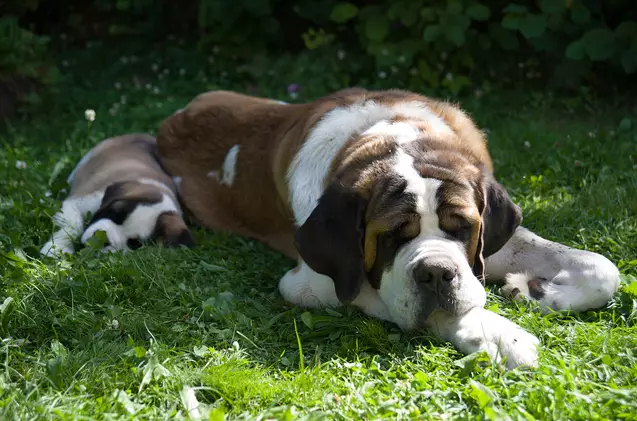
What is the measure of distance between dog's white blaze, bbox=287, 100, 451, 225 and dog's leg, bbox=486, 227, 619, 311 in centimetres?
61

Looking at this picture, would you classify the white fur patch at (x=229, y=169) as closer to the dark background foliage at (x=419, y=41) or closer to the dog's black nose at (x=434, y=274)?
the dog's black nose at (x=434, y=274)

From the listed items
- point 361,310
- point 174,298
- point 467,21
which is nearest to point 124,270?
point 174,298

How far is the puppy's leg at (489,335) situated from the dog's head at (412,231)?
5cm

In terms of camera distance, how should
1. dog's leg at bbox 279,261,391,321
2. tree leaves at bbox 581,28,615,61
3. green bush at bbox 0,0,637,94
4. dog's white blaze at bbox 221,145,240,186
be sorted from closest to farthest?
1. dog's leg at bbox 279,261,391,321
2. dog's white blaze at bbox 221,145,240,186
3. tree leaves at bbox 581,28,615,61
4. green bush at bbox 0,0,637,94

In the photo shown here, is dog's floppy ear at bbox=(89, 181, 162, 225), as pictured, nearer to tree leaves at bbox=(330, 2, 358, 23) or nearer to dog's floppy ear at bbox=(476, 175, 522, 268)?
dog's floppy ear at bbox=(476, 175, 522, 268)

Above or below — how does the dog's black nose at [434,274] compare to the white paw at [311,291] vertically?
above

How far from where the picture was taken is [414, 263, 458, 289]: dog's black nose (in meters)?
2.54

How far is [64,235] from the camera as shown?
375cm

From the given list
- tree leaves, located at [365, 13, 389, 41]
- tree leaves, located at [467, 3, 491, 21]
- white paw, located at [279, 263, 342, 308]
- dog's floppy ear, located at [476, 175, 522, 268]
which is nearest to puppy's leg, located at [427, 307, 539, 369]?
dog's floppy ear, located at [476, 175, 522, 268]

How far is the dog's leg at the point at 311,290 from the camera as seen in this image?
9.52 ft

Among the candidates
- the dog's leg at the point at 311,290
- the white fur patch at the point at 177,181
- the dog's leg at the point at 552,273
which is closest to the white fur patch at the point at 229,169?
the white fur patch at the point at 177,181

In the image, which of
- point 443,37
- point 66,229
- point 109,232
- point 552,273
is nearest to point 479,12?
point 443,37

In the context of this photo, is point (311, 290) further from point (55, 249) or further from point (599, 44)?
point (599, 44)

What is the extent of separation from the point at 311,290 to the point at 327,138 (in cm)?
69
